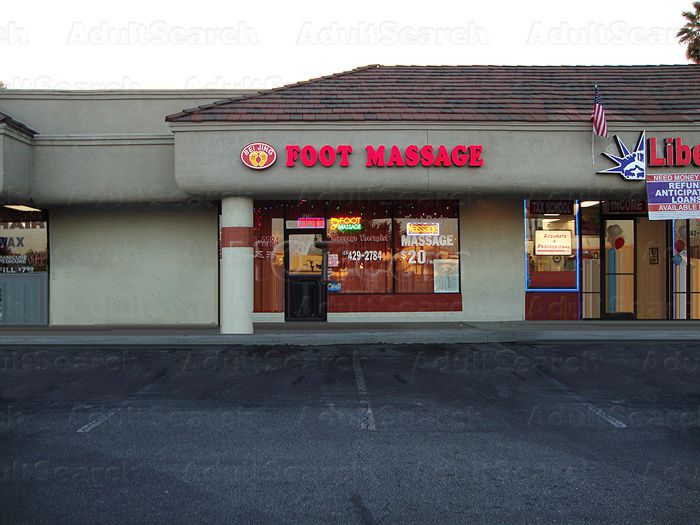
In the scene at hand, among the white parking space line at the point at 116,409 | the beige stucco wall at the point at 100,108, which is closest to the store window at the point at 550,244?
the beige stucco wall at the point at 100,108

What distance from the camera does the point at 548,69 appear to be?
15633 millimetres

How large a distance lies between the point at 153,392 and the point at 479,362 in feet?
17.3

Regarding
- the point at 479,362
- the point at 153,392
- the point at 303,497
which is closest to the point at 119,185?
the point at 153,392

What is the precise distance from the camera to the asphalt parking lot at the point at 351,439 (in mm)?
4105

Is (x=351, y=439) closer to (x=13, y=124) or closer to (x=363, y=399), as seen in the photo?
(x=363, y=399)

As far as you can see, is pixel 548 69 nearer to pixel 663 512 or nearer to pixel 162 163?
pixel 162 163

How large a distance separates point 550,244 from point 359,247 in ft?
16.1

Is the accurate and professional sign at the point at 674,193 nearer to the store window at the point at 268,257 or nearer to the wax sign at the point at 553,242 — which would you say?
the wax sign at the point at 553,242

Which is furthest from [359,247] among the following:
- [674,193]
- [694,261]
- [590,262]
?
[694,261]

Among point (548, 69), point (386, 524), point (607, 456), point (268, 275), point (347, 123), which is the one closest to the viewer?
point (386, 524)

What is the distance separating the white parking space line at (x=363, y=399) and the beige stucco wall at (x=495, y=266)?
17.7 ft

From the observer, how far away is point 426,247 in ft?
46.7

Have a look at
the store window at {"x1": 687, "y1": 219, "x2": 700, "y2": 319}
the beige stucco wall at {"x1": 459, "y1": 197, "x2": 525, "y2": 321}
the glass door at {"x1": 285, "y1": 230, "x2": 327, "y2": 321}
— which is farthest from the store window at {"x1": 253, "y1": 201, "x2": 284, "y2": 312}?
the store window at {"x1": 687, "y1": 219, "x2": 700, "y2": 319}

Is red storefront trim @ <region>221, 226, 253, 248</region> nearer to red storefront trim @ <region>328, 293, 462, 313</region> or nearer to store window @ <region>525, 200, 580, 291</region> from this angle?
red storefront trim @ <region>328, 293, 462, 313</region>
